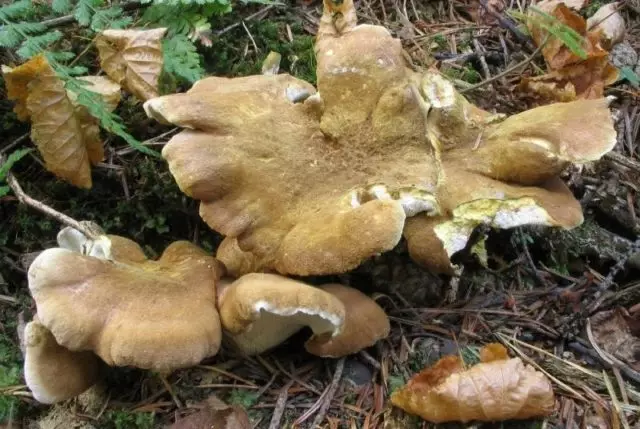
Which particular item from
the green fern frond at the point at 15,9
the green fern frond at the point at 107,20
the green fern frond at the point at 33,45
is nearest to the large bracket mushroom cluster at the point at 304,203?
the green fern frond at the point at 107,20

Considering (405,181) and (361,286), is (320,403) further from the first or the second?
(405,181)

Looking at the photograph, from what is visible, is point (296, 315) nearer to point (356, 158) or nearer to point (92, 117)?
point (356, 158)

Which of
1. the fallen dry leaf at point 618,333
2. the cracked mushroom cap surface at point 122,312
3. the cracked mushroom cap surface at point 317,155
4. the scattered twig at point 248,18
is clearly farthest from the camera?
the scattered twig at point 248,18

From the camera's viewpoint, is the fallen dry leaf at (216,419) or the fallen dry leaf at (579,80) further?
the fallen dry leaf at (579,80)

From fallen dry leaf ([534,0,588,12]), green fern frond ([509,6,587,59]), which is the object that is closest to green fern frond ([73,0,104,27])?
green fern frond ([509,6,587,59])

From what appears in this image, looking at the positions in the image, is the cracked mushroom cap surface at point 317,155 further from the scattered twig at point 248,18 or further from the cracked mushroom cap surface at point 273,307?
the scattered twig at point 248,18

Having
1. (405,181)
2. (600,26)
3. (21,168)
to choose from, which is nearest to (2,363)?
(21,168)
